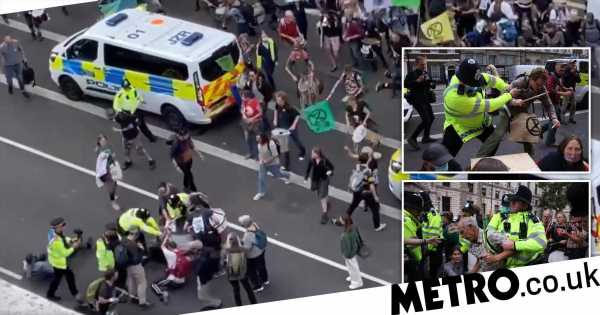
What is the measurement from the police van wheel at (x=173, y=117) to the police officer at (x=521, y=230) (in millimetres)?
6526

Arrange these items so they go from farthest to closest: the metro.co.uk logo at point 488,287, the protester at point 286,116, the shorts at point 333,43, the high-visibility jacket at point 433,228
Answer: the shorts at point 333,43 < the protester at point 286,116 < the high-visibility jacket at point 433,228 < the metro.co.uk logo at point 488,287

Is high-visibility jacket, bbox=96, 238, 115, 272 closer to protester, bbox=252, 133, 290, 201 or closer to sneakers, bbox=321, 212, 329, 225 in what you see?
protester, bbox=252, 133, 290, 201

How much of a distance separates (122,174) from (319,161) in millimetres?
3356

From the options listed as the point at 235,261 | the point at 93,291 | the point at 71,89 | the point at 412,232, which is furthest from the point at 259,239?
the point at 71,89

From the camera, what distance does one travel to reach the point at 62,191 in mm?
25828

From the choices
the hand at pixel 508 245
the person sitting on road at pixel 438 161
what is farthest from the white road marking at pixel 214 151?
the hand at pixel 508 245

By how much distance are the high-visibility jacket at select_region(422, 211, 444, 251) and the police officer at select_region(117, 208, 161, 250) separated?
402 centimetres

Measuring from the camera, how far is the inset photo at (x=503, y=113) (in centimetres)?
2200

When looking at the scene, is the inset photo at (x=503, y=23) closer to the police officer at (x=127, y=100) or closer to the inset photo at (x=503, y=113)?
the inset photo at (x=503, y=113)

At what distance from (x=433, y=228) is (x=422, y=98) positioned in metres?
1.83

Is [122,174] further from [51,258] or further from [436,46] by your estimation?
[436,46]

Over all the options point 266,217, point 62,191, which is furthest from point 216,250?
point 62,191

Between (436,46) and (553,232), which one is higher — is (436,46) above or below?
above

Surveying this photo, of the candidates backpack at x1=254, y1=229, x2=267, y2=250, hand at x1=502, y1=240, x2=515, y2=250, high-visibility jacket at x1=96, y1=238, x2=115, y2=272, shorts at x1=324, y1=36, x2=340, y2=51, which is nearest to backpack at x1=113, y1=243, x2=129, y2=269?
high-visibility jacket at x1=96, y1=238, x2=115, y2=272
